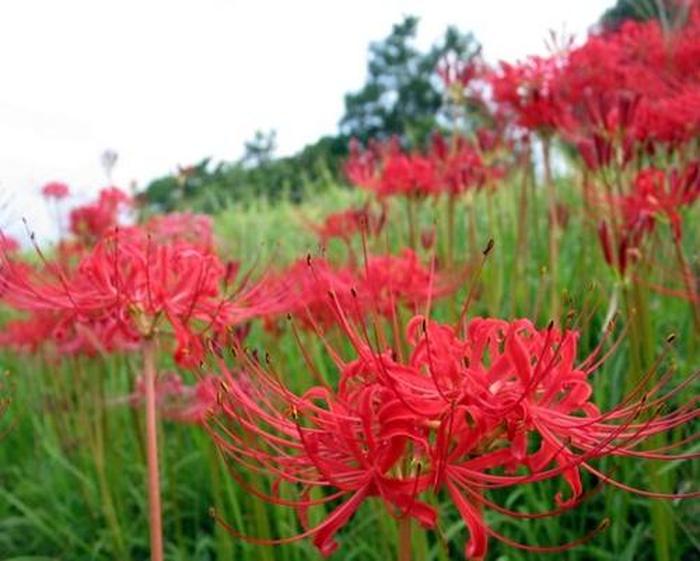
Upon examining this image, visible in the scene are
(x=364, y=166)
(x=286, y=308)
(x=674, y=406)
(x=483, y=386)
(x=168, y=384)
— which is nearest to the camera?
(x=483, y=386)

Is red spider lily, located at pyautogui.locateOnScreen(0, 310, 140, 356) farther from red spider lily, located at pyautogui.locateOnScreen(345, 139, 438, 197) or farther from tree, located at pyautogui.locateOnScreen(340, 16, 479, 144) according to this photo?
tree, located at pyautogui.locateOnScreen(340, 16, 479, 144)

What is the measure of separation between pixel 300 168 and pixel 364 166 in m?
6.71

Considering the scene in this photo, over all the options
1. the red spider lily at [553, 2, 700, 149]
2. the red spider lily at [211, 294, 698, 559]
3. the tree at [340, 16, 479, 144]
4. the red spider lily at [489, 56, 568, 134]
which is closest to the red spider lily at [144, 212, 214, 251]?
the red spider lily at [489, 56, 568, 134]

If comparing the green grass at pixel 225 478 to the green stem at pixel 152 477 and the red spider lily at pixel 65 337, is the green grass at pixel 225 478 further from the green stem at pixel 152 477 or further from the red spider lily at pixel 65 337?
the green stem at pixel 152 477

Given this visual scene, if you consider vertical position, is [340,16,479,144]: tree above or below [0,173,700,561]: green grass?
above

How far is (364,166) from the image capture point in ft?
14.9

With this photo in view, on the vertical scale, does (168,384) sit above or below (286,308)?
below

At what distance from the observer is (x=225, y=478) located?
3.17m

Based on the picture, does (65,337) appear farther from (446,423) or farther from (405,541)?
(446,423)

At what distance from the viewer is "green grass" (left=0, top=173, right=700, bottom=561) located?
9.40ft

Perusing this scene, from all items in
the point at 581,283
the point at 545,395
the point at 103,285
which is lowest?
the point at 581,283

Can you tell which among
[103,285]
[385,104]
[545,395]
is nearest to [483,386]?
[545,395]

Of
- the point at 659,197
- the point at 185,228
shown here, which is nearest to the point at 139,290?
the point at 659,197

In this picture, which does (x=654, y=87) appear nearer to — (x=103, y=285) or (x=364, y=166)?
(x=364, y=166)
